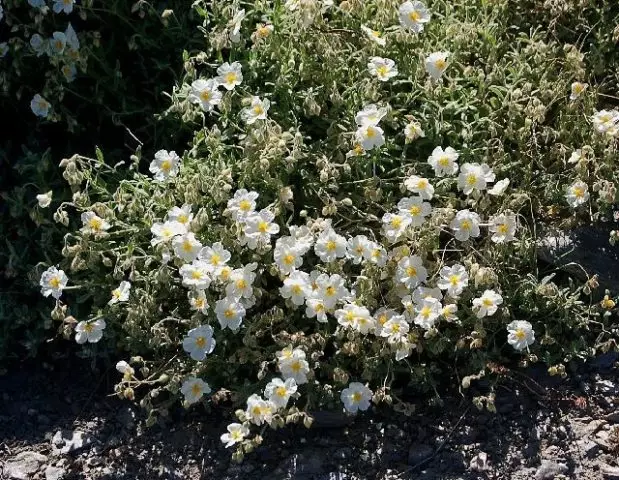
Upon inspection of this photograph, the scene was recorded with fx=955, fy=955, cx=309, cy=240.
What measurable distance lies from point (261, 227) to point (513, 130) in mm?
1173

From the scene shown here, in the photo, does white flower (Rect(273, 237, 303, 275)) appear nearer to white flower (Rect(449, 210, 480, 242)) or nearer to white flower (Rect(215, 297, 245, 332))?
white flower (Rect(215, 297, 245, 332))

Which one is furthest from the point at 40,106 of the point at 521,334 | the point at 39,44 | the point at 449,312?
the point at 521,334

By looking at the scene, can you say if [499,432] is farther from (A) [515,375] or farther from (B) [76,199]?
(B) [76,199]

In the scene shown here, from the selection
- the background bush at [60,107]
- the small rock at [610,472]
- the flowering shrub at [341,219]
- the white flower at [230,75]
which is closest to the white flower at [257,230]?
the flowering shrub at [341,219]

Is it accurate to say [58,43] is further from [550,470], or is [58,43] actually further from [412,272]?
[550,470]

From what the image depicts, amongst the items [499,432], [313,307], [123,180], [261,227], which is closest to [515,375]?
[499,432]

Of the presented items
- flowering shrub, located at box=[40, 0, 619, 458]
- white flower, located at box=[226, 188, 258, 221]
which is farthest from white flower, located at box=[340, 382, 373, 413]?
white flower, located at box=[226, 188, 258, 221]

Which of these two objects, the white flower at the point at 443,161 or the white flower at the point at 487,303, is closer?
the white flower at the point at 487,303

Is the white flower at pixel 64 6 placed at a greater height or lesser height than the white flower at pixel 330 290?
greater

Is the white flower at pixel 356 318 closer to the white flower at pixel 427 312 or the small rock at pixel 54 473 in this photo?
the white flower at pixel 427 312

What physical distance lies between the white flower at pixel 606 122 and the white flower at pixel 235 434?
73.2 inches

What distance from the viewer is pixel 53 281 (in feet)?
12.2

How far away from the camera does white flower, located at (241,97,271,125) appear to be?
12.5ft

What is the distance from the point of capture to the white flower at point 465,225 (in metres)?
3.67
